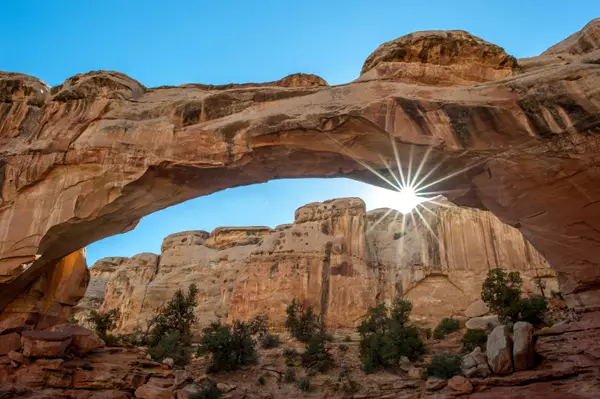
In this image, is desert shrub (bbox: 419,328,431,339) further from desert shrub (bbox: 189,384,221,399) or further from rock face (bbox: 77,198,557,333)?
desert shrub (bbox: 189,384,221,399)

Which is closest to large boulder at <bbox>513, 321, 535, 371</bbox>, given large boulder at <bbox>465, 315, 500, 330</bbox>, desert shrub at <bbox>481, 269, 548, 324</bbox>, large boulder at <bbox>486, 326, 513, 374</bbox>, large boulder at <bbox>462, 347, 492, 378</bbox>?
large boulder at <bbox>486, 326, 513, 374</bbox>

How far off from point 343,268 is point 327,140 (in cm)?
2514

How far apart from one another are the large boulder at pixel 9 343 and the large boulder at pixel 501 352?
12651mm

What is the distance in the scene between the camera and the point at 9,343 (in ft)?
35.8

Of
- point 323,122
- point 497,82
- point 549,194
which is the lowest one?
point 549,194

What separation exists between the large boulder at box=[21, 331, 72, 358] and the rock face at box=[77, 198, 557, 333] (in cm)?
2130

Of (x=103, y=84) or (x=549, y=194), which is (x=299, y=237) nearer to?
(x=103, y=84)

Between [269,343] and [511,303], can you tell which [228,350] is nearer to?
[269,343]

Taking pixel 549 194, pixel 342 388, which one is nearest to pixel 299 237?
pixel 342 388

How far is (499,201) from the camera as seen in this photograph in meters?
9.65

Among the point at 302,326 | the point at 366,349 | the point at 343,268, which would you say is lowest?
the point at 366,349

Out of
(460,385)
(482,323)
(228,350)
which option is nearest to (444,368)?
(460,385)

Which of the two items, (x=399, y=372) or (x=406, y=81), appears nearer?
(x=406, y=81)

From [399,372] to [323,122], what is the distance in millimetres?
10330
